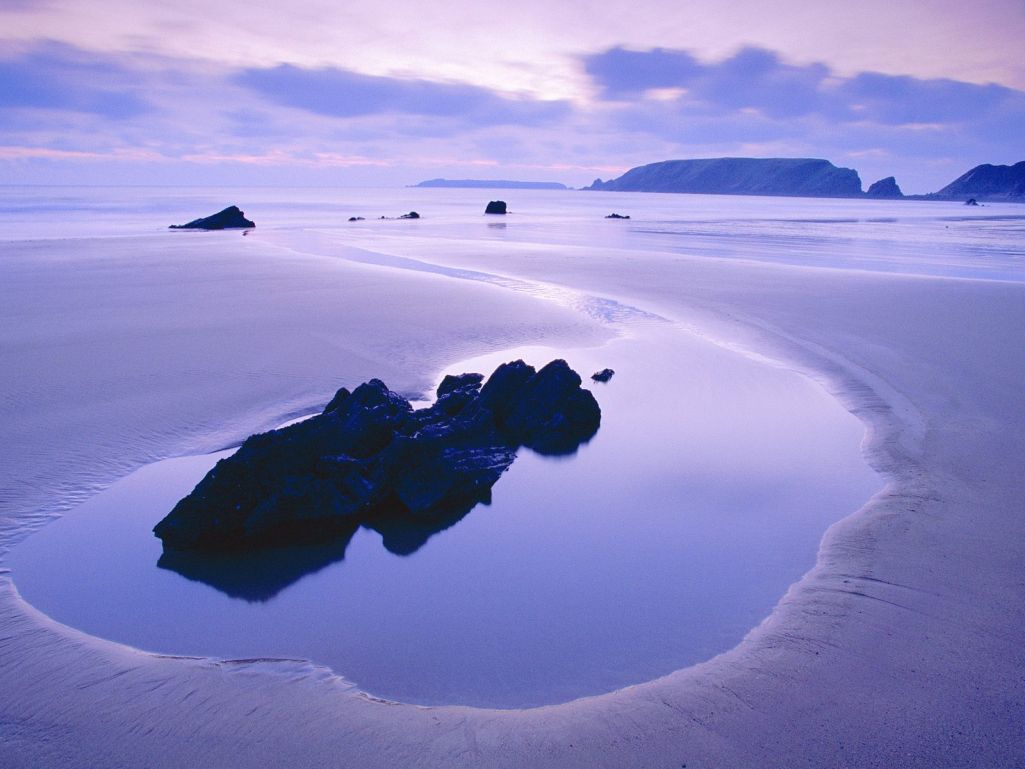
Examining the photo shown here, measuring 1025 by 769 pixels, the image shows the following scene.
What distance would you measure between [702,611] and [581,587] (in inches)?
29.0

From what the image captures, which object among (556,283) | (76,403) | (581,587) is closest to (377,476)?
(581,587)

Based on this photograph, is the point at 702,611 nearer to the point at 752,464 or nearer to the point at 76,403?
the point at 752,464

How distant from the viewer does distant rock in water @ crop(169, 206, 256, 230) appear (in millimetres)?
35000

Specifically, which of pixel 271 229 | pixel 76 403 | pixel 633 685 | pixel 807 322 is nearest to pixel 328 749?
pixel 633 685

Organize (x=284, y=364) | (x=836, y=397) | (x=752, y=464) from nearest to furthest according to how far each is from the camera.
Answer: (x=752, y=464) → (x=836, y=397) → (x=284, y=364)

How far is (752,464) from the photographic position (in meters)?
6.22

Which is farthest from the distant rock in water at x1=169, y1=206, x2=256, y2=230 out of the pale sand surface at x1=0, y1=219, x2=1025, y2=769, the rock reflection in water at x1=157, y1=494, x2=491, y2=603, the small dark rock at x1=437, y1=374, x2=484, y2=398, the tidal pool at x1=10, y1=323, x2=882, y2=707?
the rock reflection in water at x1=157, y1=494, x2=491, y2=603

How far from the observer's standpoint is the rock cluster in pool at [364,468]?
193 inches

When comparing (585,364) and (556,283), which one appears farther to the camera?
(556,283)

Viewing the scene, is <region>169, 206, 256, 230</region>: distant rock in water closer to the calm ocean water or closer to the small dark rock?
the small dark rock

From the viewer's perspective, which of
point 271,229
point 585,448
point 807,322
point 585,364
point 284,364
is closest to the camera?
point 585,448

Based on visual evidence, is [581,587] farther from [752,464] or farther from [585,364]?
[585,364]

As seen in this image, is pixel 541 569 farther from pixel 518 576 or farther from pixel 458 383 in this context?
pixel 458 383

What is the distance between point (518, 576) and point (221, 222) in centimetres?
3581
